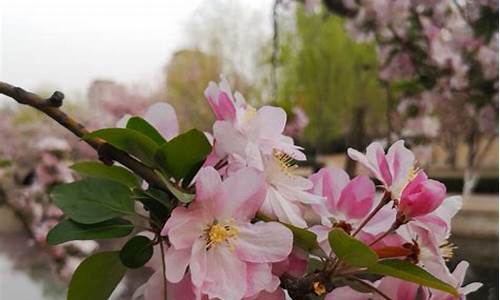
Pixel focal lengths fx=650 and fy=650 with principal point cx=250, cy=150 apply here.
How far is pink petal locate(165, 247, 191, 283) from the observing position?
19 centimetres

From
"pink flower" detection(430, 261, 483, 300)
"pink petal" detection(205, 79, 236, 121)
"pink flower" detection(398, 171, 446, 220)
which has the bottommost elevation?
"pink flower" detection(430, 261, 483, 300)

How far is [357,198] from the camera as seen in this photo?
23 cm

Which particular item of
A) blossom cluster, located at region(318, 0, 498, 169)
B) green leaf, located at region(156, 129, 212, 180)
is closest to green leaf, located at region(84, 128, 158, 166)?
green leaf, located at region(156, 129, 212, 180)

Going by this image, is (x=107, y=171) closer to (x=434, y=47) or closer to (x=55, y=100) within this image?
(x=55, y=100)

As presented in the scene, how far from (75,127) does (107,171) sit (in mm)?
22

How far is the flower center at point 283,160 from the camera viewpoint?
0.22 m

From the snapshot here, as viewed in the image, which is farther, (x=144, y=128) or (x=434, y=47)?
(x=434, y=47)

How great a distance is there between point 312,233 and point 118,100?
5.66 feet

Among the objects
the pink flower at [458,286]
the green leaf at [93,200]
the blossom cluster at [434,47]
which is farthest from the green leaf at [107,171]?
the blossom cluster at [434,47]

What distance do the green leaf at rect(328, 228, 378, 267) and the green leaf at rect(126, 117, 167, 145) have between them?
73 mm

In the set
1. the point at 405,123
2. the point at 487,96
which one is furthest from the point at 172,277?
the point at 405,123

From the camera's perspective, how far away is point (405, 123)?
6.77 ft

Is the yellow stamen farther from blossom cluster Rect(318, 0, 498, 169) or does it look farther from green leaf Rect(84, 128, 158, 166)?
blossom cluster Rect(318, 0, 498, 169)

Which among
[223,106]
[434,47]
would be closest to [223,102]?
[223,106]
